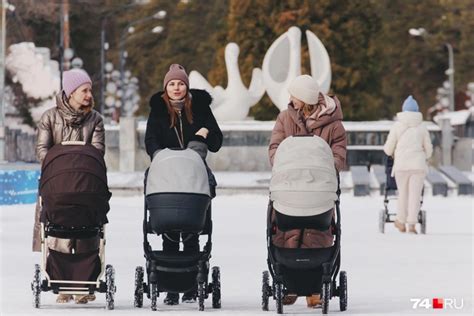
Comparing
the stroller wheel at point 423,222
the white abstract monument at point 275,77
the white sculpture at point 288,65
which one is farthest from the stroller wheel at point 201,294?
the white sculpture at point 288,65

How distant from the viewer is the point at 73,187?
13984 millimetres

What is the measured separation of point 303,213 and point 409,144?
9984 mm

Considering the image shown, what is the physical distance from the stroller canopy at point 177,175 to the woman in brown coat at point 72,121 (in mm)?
574

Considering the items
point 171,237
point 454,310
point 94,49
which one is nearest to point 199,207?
point 171,237

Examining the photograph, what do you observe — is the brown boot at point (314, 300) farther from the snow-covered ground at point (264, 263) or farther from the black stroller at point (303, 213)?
the black stroller at point (303, 213)

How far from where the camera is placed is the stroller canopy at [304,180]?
1383 cm

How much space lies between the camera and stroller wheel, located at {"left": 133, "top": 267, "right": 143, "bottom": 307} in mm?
13930

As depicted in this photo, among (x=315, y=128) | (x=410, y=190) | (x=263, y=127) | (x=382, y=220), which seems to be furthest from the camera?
(x=263, y=127)

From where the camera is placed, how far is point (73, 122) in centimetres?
1448

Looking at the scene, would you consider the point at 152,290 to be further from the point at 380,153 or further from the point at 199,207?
the point at 380,153

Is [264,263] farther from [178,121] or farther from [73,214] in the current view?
[73,214]

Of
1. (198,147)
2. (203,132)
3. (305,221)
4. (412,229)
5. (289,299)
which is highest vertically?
(203,132)

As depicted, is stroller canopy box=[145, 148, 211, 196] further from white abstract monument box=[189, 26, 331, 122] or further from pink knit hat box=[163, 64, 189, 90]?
white abstract monument box=[189, 26, 331, 122]

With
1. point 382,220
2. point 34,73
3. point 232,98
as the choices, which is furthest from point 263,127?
point 382,220
